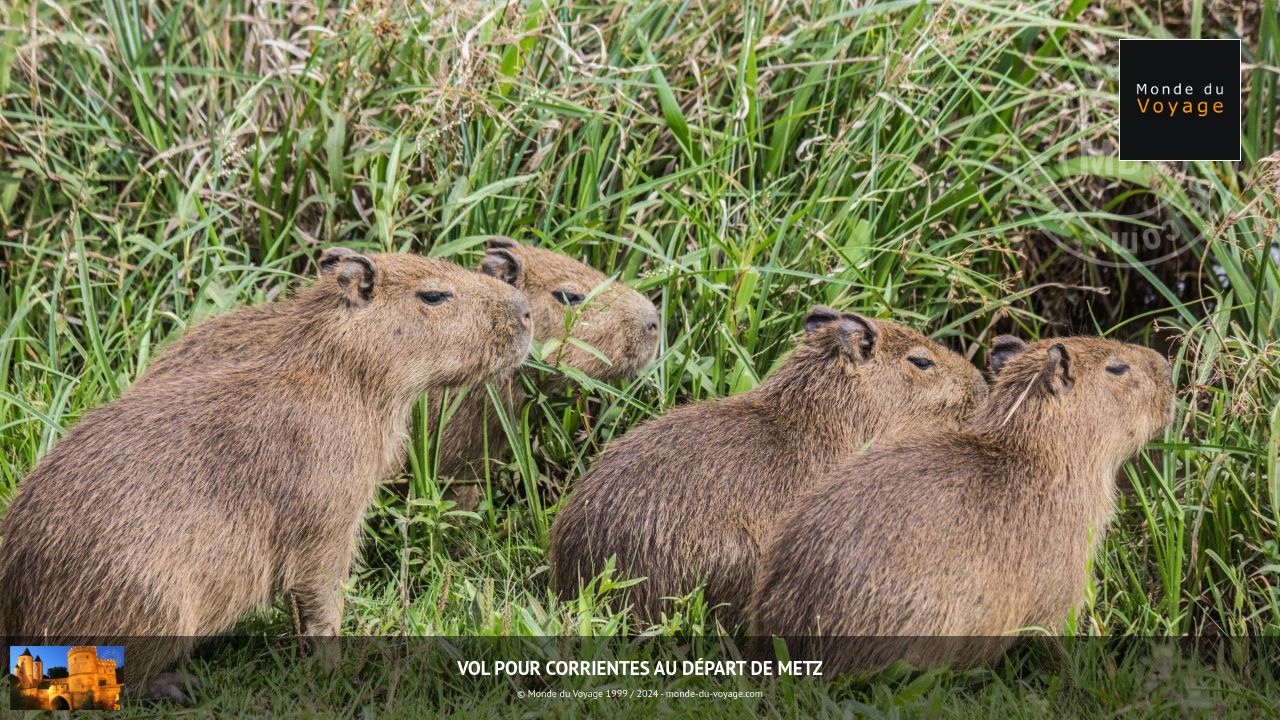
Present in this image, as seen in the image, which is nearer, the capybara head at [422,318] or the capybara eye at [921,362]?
the capybara head at [422,318]

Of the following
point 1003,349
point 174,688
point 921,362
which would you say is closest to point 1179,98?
point 1003,349

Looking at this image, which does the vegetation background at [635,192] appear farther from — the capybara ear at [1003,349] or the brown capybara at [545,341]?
the capybara ear at [1003,349]

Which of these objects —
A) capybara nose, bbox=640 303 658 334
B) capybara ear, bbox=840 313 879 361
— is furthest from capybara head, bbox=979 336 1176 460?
capybara nose, bbox=640 303 658 334

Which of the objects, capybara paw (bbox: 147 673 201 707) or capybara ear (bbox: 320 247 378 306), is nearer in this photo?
capybara paw (bbox: 147 673 201 707)

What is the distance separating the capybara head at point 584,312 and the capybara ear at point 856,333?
711mm

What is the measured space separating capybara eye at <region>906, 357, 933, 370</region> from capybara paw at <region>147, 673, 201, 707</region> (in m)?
2.25

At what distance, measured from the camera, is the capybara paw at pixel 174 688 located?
12.2 feet

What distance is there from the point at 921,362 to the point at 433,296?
1.49m

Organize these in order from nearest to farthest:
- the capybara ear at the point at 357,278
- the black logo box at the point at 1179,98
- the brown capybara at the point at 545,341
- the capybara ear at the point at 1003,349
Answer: the capybara ear at the point at 357,278
the capybara ear at the point at 1003,349
the brown capybara at the point at 545,341
the black logo box at the point at 1179,98

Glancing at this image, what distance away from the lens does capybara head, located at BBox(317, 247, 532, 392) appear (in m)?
4.06

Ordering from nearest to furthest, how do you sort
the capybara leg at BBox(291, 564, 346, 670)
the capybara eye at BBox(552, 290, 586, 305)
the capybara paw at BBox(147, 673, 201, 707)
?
1. the capybara paw at BBox(147, 673, 201, 707)
2. the capybara leg at BBox(291, 564, 346, 670)
3. the capybara eye at BBox(552, 290, 586, 305)

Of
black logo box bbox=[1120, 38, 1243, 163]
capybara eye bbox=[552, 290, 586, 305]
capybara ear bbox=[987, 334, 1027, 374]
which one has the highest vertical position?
black logo box bbox=[1120, 38, 1243, 163]

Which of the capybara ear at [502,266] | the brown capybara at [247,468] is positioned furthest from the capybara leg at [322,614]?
the capybara ear at [502,266]

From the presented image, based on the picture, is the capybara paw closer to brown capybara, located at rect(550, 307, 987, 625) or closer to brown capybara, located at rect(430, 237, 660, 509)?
brown capybara, located at rect(550, 307, 987, 625)
